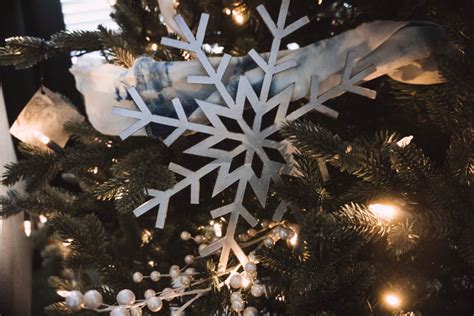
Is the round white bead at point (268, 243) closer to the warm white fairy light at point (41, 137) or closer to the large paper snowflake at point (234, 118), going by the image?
the large paper snowflake at point (234, 118)

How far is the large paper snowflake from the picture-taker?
536mm

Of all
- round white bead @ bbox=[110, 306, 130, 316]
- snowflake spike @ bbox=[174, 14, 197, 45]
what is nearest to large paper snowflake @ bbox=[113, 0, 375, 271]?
snowflake spike @ bbox=[174, 14, 197, 45]

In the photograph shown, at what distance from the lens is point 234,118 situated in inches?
21.3

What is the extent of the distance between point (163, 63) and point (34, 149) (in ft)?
1.04

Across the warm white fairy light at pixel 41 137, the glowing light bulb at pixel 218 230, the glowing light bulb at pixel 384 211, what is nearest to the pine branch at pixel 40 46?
the warm white fairy light at pixel 41 137

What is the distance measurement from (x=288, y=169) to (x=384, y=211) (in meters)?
0.14

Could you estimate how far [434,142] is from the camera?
66cm

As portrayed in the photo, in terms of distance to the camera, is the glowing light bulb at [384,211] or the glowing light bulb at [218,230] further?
the glowing light bulb at [218,230]

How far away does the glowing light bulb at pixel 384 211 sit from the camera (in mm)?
452

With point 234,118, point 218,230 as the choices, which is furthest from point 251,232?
point 234,118

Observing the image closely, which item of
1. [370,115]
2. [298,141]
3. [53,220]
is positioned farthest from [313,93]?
[53,220]

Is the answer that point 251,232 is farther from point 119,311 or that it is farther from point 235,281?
point 119,311

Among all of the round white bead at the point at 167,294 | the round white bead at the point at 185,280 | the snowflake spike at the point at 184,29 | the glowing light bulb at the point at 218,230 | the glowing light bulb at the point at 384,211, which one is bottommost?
the glowing light bulb at the point at 218,230

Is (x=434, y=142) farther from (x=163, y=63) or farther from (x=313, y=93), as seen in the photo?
(x=163, y=63)
